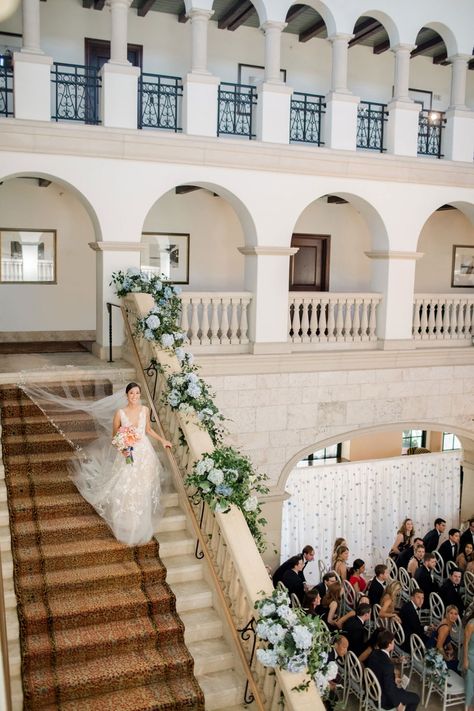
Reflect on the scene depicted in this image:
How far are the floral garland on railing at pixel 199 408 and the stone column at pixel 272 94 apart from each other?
3.16 m

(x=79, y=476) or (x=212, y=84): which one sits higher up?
(x=212, y=84)

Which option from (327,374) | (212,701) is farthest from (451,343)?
(212,701)

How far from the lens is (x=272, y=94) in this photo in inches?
444

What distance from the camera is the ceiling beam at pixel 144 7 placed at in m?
12.2

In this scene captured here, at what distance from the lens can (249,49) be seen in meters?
13.7

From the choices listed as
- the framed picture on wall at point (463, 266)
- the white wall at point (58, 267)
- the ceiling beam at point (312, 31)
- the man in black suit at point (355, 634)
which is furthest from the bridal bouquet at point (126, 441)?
the framed picture on wall at point (463, 266)

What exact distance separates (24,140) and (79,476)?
17.1 feet

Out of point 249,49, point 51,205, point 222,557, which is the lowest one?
point 222,557

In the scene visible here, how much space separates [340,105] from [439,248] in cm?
551

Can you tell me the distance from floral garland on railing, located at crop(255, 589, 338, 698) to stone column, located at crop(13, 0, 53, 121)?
25.3 ft

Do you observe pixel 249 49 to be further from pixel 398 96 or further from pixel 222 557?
pixel 222 557

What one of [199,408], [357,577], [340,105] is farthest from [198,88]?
[357,577]

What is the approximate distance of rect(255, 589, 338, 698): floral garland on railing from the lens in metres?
5.14

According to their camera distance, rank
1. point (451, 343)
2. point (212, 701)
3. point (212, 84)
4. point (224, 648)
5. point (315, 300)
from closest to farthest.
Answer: point (212, 701)
point (224, 648)
point (212, 84)
point (315, 300)
point (451, 343)
